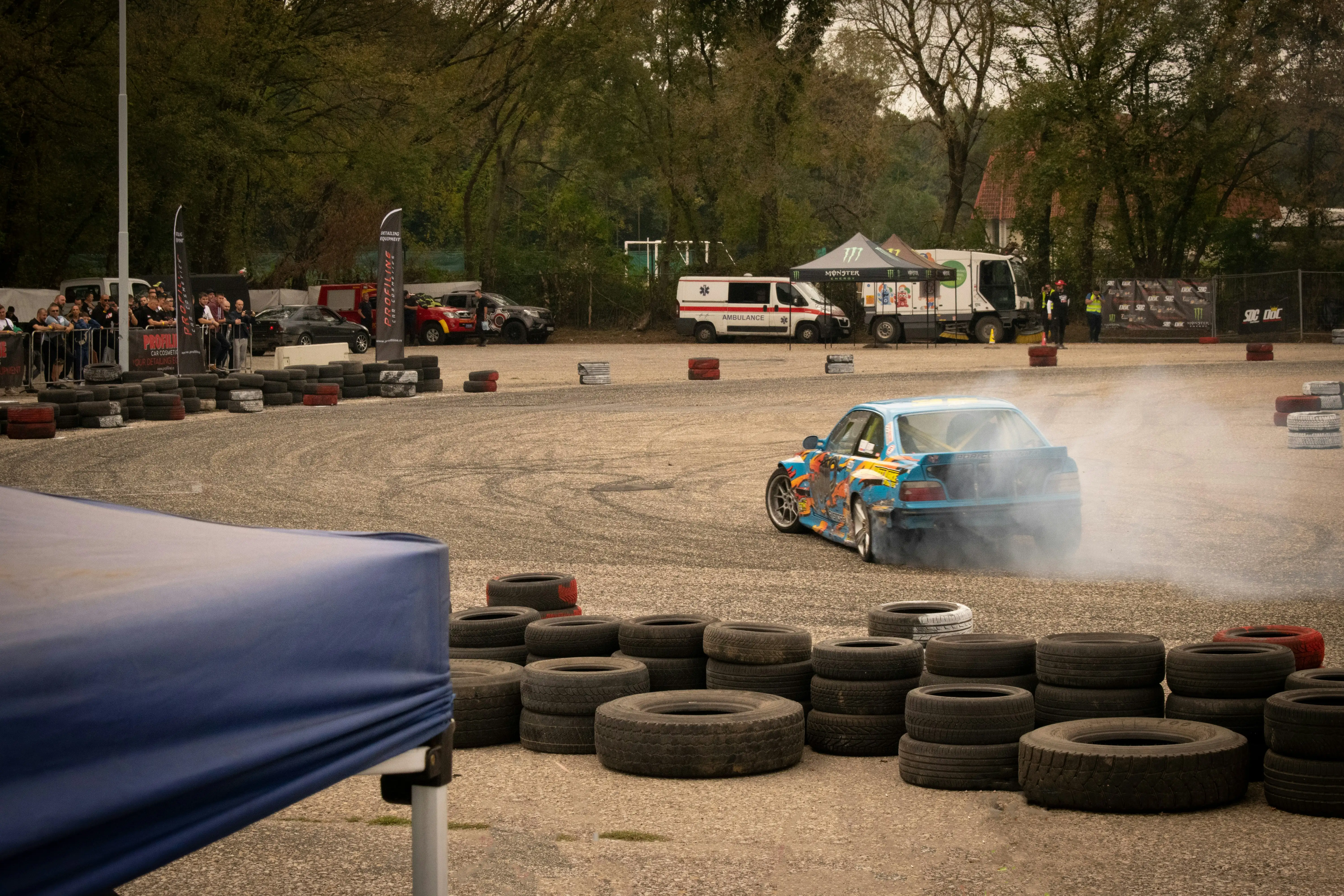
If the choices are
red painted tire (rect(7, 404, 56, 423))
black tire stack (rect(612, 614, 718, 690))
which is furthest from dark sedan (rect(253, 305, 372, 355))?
black tire stack (rect(612, 614, 718, 690))

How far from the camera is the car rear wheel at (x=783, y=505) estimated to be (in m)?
12.5

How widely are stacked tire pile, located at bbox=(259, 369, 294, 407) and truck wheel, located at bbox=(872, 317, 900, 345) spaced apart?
23.1m

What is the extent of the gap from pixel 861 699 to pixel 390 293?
2479 cm

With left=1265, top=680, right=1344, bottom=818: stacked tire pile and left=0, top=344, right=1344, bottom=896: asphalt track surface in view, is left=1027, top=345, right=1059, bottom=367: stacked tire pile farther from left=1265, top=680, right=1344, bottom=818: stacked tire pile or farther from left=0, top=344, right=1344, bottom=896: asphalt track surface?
left=1265, top=680, right=1344, bottom=818: stacked tire pile

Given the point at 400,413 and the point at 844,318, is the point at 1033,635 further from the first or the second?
the point at 844,318

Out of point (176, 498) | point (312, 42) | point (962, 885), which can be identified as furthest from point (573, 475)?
point (312, 42)

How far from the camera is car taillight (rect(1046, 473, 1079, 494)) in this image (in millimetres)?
10453

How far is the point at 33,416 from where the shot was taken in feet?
66.5

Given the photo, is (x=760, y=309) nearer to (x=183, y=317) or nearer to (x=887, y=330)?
(x=887, y=330)

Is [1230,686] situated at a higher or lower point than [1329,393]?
lower

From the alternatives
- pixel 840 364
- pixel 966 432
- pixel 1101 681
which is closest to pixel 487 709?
pixel 1101 681

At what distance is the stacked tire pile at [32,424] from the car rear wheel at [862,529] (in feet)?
46.8

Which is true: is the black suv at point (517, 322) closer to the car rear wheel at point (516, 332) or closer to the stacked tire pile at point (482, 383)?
the car rear wheel at point (516, 332)

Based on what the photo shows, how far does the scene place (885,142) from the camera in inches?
2056
